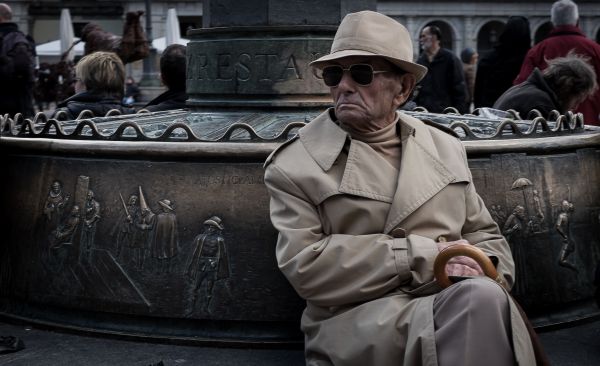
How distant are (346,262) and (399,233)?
23 cm

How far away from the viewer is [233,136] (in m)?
4.60

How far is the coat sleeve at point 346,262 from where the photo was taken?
3369 millimetres

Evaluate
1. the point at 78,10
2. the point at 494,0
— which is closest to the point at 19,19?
the point at 78,10

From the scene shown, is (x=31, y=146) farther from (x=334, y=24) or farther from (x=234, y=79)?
(x=334, y=24)

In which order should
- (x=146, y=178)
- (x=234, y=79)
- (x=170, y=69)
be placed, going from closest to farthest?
(x=146, y=178), (x=234, y=79), (x=170, y=69)

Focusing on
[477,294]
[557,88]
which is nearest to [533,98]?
[557,88]

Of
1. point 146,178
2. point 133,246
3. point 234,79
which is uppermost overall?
point 234,79

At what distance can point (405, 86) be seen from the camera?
146 inches

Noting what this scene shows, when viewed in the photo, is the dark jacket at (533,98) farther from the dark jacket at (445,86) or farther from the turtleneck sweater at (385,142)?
the turtleneck sweater at (385,142)

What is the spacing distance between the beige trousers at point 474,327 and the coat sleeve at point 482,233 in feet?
1.56

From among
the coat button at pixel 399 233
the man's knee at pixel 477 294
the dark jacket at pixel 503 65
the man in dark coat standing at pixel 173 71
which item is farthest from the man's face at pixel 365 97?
the dark jacket at pixel 503 65

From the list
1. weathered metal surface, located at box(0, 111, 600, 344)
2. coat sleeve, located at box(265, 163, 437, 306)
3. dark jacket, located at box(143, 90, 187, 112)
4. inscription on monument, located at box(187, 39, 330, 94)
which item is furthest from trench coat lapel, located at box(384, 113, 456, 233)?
dark jacket, located at box(143, 90, 187, 112)

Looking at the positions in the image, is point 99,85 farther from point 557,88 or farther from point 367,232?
point 367,232

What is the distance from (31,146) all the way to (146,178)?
26.8 inches
